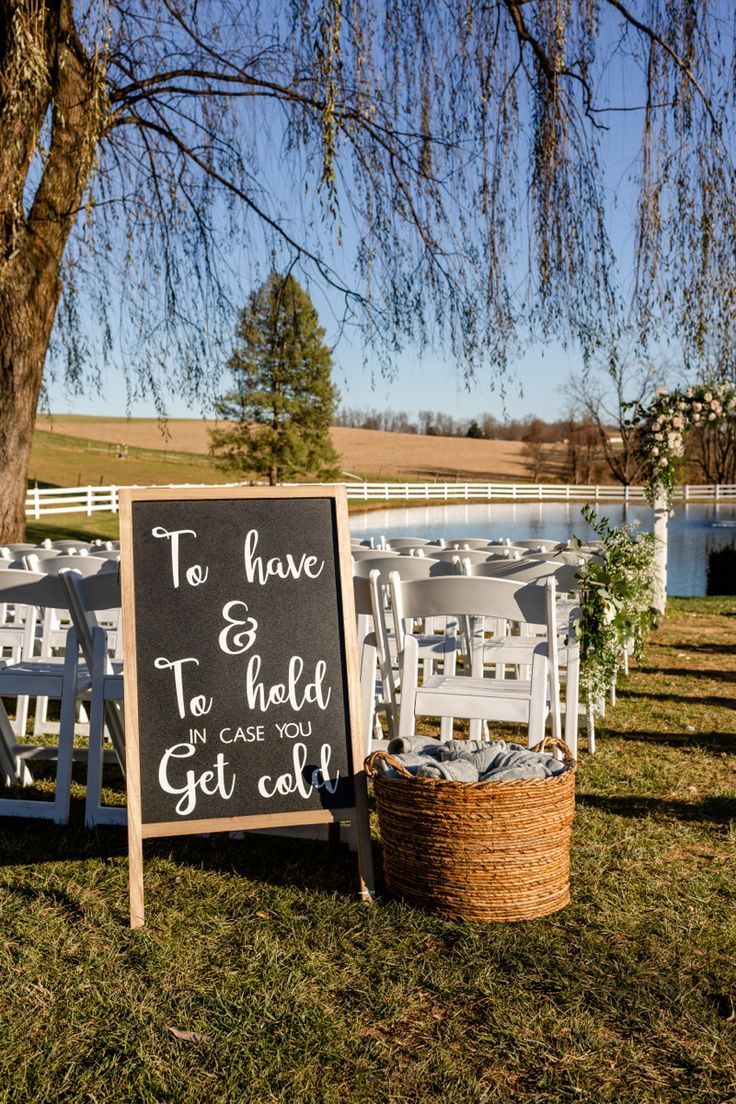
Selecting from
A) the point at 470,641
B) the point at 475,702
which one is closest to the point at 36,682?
the point at 475,702

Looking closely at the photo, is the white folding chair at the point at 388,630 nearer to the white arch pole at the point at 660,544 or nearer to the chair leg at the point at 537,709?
the chair leg at the point at 537,709

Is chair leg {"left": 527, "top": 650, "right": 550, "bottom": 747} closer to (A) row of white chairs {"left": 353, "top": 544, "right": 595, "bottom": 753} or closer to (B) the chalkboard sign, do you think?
(A) row of white chairs {"left": 353, "top": 544, "right": 595, "bottom": 753}

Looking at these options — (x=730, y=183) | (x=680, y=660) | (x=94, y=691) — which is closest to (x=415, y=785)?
(x=94, y=691)

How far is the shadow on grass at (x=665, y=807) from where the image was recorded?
150 inches

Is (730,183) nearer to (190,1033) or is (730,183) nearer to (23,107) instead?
(23,107)

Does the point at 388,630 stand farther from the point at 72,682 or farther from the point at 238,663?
the point at 238,663

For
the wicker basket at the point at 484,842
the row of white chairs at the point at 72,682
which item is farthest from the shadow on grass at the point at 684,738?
the row of white chairs at the point at 72,682

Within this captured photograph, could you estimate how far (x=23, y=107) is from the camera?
13.2 ft

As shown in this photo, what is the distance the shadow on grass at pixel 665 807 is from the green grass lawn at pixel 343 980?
0.16 meters

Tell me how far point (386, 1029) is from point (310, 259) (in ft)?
13.6

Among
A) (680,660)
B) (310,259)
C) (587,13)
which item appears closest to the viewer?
(587,13)

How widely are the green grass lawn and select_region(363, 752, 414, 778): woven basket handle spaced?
38cm

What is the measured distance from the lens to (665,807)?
3926 mm

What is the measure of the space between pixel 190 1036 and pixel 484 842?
0.95m
